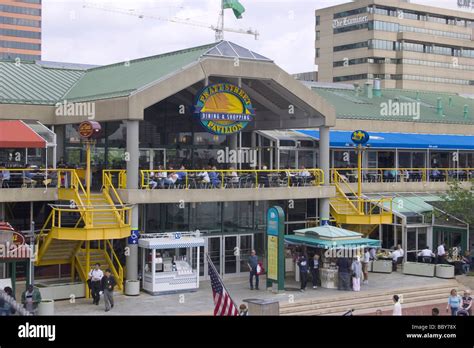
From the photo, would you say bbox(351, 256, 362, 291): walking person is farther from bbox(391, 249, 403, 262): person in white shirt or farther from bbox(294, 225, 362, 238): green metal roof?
bbox(391, 249, 403, 262): person in white shirt

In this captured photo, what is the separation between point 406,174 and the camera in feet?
134

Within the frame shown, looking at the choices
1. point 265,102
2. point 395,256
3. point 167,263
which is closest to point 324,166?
point 265,102

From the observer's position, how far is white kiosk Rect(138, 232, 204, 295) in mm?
27889

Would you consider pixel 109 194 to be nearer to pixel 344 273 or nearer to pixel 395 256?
pixel 344 273

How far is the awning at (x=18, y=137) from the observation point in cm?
2702

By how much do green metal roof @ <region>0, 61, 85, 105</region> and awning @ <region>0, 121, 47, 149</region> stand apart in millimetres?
2935

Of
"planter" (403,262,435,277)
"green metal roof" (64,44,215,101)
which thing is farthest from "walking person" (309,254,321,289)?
"green metal roof" (64,44,215,101)

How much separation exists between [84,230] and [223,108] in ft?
28.8

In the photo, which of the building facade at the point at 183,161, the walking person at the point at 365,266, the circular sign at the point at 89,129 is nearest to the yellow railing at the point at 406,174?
the building facade at the point at 183,161

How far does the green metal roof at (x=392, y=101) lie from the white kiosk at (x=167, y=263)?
51.6ft

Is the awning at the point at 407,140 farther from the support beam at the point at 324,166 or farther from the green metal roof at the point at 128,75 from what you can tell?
the green metal roof at the point at 128,75
